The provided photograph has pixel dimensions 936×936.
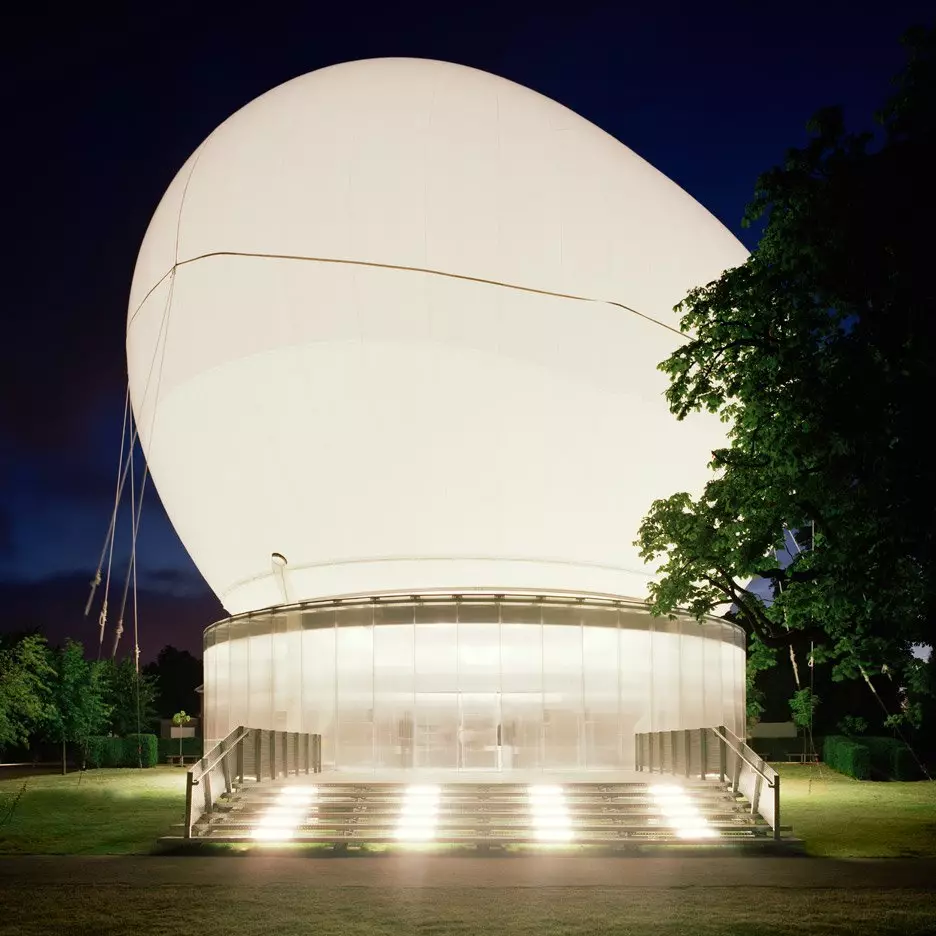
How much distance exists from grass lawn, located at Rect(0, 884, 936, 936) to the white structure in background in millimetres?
14441

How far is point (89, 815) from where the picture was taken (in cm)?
1894

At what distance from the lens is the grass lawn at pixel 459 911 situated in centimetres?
895

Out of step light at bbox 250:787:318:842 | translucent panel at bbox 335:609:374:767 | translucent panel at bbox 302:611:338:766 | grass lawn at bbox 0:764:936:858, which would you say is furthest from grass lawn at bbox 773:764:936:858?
translucent panel at bbox 302:611:338:766

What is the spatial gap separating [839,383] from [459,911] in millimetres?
7416

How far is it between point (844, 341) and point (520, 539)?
13.0 meters

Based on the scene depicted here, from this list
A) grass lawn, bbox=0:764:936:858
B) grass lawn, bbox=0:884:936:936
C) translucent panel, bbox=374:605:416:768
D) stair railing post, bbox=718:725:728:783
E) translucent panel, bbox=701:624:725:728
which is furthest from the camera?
translucent panel, bbox=701:624:725:728

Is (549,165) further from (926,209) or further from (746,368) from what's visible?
(926,209)

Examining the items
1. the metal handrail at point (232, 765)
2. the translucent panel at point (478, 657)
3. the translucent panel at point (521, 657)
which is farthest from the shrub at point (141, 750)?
the translucent panel at point (521, 657)

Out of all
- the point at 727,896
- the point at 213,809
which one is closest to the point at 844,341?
the point at 727,896

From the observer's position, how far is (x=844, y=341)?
1360cm

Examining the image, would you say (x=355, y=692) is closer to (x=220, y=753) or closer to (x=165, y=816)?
(x=165, y=816)

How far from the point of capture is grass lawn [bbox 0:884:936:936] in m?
8.95

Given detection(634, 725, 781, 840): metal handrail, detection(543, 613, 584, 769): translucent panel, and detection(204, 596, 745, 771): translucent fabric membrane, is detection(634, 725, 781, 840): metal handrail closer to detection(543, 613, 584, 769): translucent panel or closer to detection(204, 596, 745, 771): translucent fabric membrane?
detection(543, 613, 584, 769): translucent panel

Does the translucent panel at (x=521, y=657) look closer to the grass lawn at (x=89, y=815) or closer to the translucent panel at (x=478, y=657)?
the translucent panel at (x=478, y=657)
